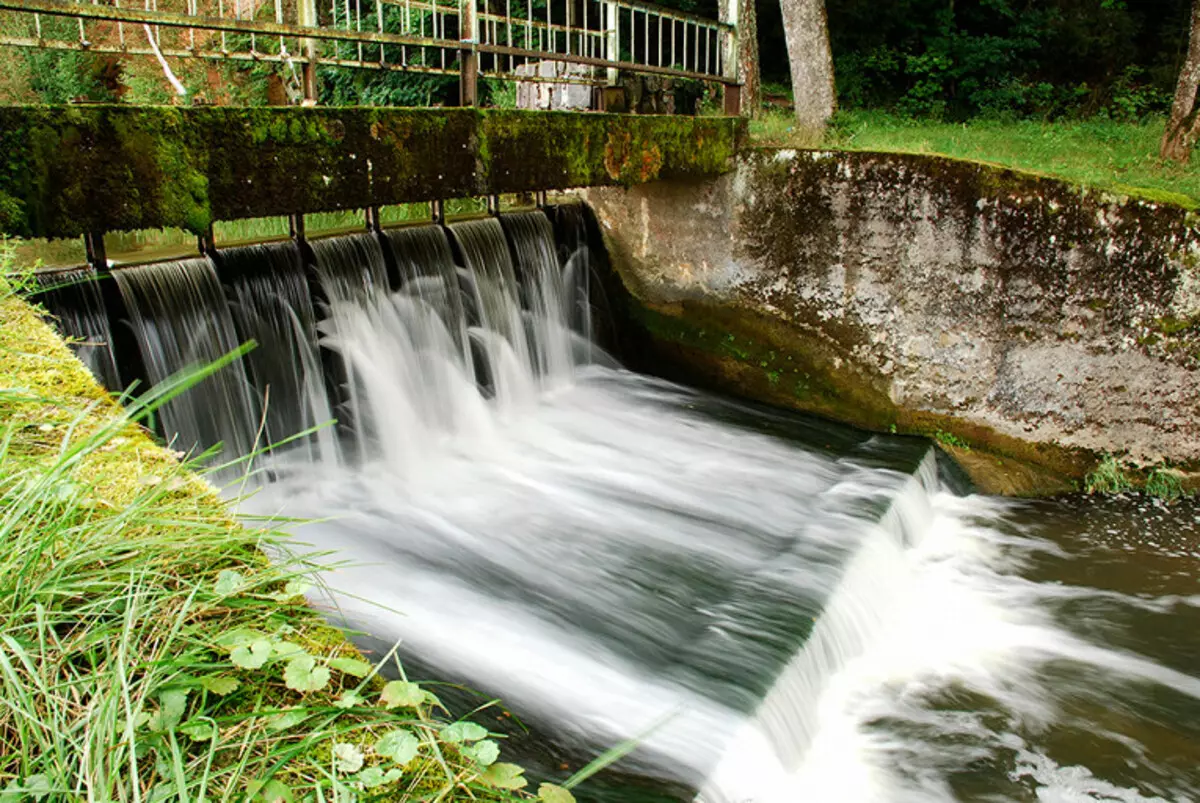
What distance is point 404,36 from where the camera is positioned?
5.30 m

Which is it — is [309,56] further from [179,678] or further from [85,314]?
[179,678]

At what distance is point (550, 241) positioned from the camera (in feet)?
29.1

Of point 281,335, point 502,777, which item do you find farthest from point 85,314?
point 502,777

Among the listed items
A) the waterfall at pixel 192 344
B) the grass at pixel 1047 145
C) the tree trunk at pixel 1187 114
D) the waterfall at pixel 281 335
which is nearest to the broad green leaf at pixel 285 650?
the waterfall at pixel 192 344

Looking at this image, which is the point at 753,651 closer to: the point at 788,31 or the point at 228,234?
the point at 228,234

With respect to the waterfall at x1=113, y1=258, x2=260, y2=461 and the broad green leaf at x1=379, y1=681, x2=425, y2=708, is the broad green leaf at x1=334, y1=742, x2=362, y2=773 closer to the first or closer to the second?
the broad green leaf at x1=379, y1=681, x2=425, y2=708

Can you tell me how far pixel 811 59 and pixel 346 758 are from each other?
11.0 metres

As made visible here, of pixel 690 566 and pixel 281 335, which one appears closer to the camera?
pixel 690 566

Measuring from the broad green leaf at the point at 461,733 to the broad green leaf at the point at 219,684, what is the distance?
40 cm

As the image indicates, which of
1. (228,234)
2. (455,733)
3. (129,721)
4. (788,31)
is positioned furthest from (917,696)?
(788,31)

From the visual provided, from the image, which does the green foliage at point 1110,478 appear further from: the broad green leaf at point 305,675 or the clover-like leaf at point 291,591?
the broad green leaf at point 305,675

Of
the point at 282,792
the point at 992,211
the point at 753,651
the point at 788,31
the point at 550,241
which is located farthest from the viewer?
the point at 788,31

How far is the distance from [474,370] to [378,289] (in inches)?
48.5

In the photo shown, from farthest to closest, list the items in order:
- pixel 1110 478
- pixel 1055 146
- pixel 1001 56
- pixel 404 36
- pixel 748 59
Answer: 1. pixel 1001 56
2. pixel 748 59
3. pixel 1055 146
4. pixel 1110 478
5. pixel 404 36
